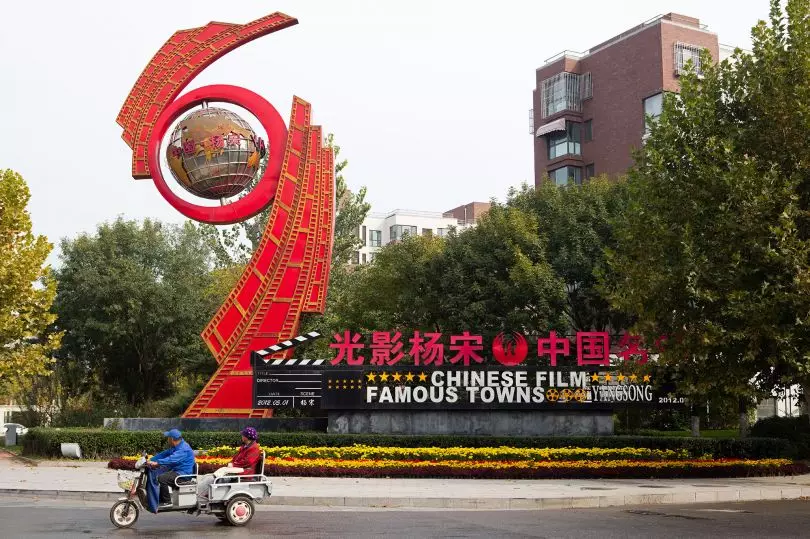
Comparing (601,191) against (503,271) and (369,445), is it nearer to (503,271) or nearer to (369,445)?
(503,271)

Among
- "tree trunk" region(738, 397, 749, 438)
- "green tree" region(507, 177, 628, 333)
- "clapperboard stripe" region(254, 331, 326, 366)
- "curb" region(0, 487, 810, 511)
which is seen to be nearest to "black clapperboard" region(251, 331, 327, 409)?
"clapperboard stripe" region(254, 331, 326, 366)

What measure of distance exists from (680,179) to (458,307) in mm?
12919

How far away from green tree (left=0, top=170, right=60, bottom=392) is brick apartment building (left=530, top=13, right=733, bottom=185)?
3270 centimetres

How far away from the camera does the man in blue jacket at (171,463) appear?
12.0 metres

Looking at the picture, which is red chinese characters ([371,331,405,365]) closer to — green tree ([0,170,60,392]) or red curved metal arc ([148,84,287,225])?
red curved metal arc ([148,84,287,225])

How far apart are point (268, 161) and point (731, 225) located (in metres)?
13.2

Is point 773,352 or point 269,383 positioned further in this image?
point 269,383

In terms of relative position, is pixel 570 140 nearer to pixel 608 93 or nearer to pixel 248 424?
pixel 608 93

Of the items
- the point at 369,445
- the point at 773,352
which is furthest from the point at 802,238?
the point at 369,445

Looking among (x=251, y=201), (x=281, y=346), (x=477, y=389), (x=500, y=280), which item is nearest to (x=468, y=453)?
(x=477, y=389)

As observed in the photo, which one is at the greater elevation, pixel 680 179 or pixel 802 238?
pixel 680 179

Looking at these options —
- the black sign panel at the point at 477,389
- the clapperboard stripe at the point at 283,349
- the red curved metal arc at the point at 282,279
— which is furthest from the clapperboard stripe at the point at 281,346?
the black sign panel at the point at 477,389

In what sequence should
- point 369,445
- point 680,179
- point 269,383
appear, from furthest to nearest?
point 269,383 → point 369,445 → point 680,179

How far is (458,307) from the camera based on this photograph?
3194 cm
